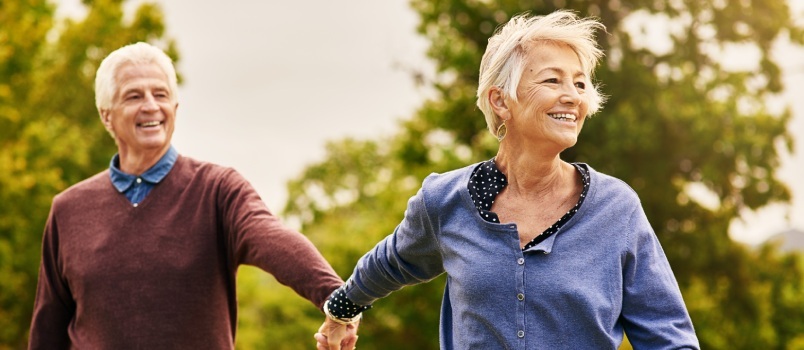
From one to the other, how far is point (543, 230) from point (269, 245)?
1.24 metres

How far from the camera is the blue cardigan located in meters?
2.85

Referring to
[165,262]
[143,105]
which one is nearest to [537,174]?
[165,262]

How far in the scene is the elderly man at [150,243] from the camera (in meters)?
4.05

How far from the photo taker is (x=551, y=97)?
2947 millimetres

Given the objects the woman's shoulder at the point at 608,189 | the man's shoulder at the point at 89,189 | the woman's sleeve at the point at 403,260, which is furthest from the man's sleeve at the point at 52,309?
the woman's shoulder at the point at 608,189

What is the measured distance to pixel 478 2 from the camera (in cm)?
2027

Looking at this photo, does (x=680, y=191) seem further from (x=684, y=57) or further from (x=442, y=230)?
(x=442, y=230)

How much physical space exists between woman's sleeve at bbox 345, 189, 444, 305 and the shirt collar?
1050mm

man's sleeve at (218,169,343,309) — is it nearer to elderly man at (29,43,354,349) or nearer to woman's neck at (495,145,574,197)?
elderly man at (29,43,354,349)

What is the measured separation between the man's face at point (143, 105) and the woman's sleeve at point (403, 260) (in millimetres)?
1091

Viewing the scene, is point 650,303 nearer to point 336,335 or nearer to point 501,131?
point 501,131

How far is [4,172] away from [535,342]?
13626 millimetres

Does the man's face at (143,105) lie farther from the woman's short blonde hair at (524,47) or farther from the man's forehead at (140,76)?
the woman's short blonde hair at (524,47)

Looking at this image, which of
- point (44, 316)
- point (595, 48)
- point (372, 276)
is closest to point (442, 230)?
point (372, 276)
